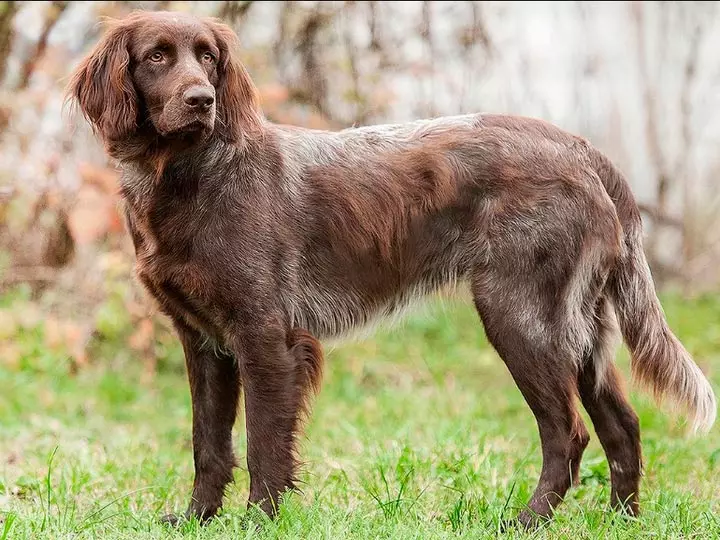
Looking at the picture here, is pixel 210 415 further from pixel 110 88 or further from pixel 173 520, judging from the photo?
pixel 110 88

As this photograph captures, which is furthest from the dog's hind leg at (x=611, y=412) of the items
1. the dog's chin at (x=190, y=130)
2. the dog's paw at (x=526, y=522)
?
the dog's chin at (x=190, y=130)

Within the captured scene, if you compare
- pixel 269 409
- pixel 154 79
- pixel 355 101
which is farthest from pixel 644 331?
pixel 355 101

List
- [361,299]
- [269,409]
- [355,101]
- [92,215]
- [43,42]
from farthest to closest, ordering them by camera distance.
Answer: [355,101], [43,42], [92,215], [361,299], [269,409]

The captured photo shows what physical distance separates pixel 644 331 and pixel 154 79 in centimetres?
230

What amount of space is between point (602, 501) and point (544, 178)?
148 cm

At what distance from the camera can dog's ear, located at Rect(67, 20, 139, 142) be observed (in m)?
3.69

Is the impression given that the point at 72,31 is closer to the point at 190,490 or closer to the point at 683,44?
the point at 190,490

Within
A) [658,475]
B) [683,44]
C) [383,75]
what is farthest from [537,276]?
[683,44]

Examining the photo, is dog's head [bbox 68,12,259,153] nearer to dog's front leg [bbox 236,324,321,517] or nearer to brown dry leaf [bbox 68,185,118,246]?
dog's front leg [bbox 236,324,321,517]

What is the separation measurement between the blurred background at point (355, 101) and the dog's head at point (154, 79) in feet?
5.09

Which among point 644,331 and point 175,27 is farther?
point 644,331

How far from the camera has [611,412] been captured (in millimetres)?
4168

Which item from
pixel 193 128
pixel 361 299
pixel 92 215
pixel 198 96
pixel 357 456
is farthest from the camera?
pixel 92 215

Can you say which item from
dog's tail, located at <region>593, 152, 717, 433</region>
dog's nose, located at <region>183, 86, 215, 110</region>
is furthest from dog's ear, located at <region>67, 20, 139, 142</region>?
dog's tail, located at <region>593, 152, 717, 433</region>
